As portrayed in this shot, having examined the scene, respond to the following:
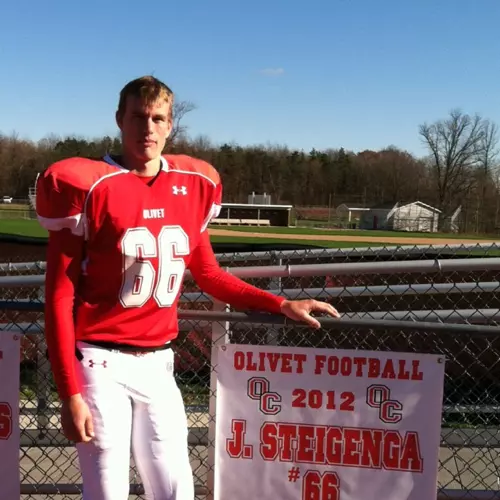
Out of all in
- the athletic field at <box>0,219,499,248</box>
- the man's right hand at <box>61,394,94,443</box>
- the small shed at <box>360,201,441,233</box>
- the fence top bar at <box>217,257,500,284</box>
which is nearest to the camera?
the man's right hand at <box>61,394,94,443</box>

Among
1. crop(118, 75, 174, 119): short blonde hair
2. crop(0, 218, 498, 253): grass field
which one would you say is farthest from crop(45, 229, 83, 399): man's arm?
crop(0, 218, 498, 253): grass field

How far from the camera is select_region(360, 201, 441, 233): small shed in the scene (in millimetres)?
65438

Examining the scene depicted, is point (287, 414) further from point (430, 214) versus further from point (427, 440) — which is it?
point (430, 214)

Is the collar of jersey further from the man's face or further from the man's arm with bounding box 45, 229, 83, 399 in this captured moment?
the man's arm with bounding box 45, 229, 83, 399

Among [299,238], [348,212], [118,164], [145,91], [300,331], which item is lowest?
[299,238]

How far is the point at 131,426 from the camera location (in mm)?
2314

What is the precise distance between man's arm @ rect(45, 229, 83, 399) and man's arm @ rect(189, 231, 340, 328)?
63 centimetres

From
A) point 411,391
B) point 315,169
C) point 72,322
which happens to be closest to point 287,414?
point 411,391

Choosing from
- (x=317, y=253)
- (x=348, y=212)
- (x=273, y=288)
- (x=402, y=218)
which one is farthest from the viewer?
(x=348, y=212)

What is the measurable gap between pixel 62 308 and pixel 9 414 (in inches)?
39.0

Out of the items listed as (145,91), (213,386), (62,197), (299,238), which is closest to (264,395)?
(213,386)

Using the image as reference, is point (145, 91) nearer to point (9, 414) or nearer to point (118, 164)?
point (118, 164)

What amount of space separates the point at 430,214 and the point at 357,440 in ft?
254

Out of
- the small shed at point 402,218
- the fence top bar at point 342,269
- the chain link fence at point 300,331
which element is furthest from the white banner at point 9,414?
the small shed at point 402,218
